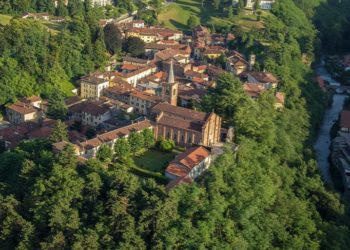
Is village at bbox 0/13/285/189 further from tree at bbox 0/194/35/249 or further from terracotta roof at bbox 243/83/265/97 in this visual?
tree at bbox 0/194/35/249

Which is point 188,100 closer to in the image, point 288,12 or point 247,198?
point 247,198

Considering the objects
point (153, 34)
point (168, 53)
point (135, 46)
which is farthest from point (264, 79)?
point (153, 34)

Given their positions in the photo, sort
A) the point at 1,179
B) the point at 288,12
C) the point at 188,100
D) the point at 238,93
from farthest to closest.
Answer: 1. the point at 288,12
2. the point at 188,100
3. the point at 238,93
4. the point at 1,179

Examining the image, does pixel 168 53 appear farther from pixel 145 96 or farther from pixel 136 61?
pixel 145 96

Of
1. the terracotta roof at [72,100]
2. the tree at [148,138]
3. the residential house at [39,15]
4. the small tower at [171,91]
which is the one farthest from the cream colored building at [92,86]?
the residential house at [39,15]

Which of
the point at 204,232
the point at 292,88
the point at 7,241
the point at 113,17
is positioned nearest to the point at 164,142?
the point at 204,232

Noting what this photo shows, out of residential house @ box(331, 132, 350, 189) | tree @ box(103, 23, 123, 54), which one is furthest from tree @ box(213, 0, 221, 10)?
residential house @ box(331, 132, 350, 189)
